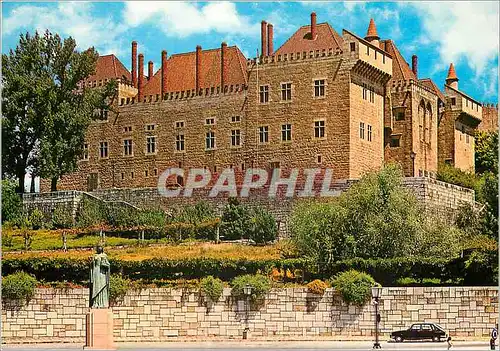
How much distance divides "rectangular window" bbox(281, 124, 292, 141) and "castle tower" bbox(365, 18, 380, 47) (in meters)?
Answer: 5.16

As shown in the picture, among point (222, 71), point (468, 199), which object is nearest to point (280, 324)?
point (468, 199)

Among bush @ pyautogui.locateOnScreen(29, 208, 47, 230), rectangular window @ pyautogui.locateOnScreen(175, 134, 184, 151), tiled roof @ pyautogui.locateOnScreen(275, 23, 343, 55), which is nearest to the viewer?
bush @ pyautogui.locateOnScreen(29, 208, 47, 230)

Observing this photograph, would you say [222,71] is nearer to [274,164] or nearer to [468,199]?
[274,164]

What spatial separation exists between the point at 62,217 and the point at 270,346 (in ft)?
59.3

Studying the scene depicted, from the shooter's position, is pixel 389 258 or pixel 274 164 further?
pixel 274 164

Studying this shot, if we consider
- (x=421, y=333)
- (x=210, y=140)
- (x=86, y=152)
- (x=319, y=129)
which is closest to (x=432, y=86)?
(x=319, y=129)

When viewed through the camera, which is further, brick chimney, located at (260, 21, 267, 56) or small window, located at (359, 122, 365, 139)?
brick chimney, located at (260, 21, 267, 56)

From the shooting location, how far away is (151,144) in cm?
5062

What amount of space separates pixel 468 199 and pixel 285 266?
528 inches

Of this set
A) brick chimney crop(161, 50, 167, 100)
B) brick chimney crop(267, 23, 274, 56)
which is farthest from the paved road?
brick chimney crop(161, 50, 167, 100)

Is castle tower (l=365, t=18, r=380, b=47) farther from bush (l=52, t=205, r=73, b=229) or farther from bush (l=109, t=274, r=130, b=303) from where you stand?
bush (l=109, t=274, r=130, b=303)

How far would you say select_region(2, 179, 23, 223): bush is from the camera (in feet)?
146

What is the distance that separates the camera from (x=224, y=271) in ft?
109

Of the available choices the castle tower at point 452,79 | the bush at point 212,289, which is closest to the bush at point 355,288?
the bush at point 212,289
